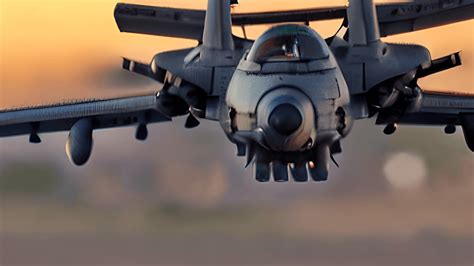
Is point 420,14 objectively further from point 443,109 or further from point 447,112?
point 447,112

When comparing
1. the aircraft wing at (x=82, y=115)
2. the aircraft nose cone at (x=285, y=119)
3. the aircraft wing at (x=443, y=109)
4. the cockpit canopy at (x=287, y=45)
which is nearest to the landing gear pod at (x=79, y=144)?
the aircraft wing at (x=82, y=115)

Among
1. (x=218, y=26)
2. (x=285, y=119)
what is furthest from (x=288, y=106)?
(x=218, y=26)

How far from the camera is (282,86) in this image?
85.1ft

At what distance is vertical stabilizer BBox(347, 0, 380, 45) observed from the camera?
30.0 m

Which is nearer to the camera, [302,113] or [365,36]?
[302,113]

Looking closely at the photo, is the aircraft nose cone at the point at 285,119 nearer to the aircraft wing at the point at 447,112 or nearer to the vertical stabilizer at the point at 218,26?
the vertical stabilizer at the point at 218,26

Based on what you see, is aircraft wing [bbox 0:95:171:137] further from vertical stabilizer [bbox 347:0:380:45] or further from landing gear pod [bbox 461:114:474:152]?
landing gear pod [bbox 461:114:474:152]

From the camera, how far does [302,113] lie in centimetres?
2531

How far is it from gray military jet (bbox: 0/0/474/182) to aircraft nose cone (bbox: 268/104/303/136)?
0.02m

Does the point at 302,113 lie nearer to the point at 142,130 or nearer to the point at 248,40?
the point at 248,40

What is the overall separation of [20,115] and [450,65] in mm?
11769

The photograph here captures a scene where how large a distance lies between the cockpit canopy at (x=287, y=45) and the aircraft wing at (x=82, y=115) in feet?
22.7

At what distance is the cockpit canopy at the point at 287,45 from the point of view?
88.6ft

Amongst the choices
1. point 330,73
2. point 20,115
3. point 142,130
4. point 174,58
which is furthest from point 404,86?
point 20,115
